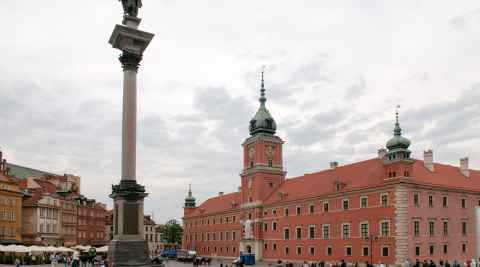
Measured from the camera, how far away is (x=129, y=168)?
23.6 metres

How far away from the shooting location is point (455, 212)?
178ft

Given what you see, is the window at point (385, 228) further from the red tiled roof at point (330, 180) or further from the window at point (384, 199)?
the red tiled roof at point (330, 180)

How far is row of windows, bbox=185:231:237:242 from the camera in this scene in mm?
86387

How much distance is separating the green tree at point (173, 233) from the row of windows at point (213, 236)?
34.2 m

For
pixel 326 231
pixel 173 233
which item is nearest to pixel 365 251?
pixel 326 231

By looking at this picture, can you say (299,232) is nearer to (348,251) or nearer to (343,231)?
(343,231)

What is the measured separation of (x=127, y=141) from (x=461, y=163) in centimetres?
4749

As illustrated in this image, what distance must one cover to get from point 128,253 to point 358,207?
126 ft

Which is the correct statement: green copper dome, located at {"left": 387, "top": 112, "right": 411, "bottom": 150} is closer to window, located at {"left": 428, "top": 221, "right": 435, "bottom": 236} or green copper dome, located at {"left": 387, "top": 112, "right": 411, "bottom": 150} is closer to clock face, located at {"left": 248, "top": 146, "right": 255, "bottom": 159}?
window, located at {"left": 428, "top": 221, "right": 435, "bottom": 236}

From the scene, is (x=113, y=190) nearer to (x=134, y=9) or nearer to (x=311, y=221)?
(x=134, y=9)

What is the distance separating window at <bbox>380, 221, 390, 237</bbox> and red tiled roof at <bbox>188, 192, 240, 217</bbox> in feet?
124

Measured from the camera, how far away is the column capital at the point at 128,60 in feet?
80.0

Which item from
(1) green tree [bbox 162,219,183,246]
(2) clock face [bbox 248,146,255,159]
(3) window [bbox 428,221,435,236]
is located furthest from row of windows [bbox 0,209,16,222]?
(1) green tree [bbox 162,219,183,246]

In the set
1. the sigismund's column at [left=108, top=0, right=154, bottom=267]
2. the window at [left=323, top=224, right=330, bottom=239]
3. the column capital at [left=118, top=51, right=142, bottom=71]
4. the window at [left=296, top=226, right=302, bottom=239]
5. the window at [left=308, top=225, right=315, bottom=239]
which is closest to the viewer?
the sigismund's column at [left=108, top=0, right=154, bottom=267]
